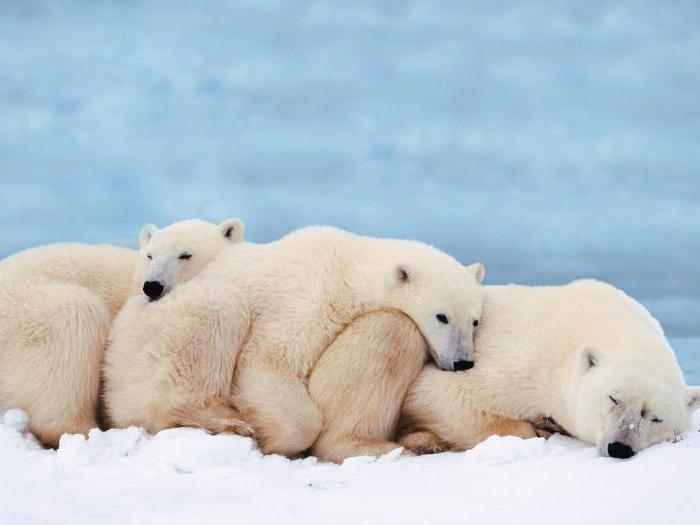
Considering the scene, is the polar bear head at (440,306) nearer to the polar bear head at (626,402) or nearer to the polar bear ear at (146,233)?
the polar bear head at (626,402)

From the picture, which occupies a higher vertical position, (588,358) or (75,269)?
(75,269)

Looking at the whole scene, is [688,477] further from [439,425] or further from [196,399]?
[196,399]

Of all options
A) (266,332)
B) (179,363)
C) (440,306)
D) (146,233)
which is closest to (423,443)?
(440,306)

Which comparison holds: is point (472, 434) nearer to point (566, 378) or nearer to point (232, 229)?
point (566, 378)

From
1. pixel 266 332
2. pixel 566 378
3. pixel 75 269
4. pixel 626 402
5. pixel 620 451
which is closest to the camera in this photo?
pixel 620 451

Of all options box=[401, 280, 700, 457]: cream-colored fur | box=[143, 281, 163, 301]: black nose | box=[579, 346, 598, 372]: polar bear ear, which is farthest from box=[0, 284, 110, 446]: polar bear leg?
box=[579, 346, 598, 372]: polar bear ear

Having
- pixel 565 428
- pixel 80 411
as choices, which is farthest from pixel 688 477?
pixel 80 411

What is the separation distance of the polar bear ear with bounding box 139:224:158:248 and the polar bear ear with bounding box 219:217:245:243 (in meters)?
0.83

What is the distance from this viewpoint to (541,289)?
734 cm

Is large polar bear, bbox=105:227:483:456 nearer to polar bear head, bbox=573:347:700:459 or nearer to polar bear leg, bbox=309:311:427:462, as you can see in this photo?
polar bear leg, bbox=309:311:427:462

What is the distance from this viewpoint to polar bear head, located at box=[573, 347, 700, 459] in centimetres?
549

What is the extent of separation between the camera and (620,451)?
540 centimetres

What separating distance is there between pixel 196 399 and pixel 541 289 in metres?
3.21

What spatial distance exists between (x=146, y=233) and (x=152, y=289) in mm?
1538
